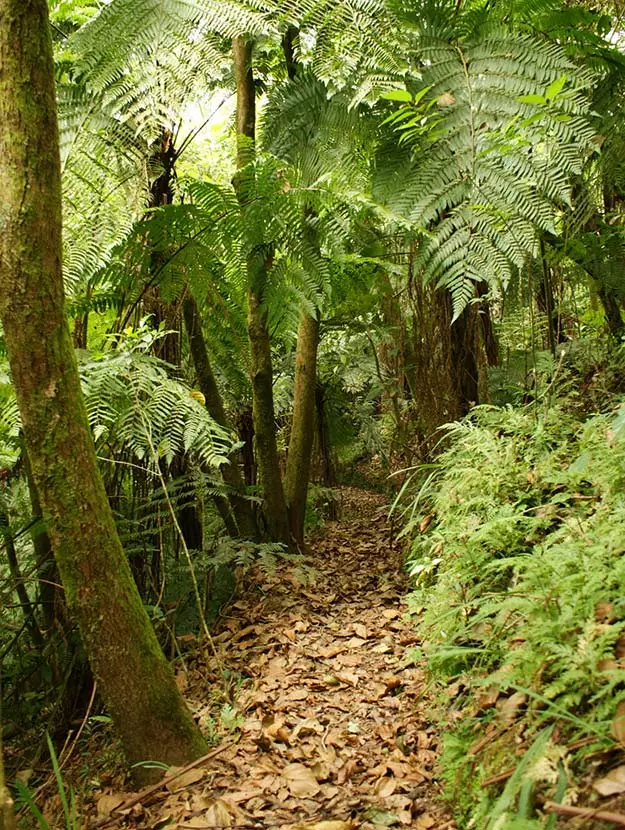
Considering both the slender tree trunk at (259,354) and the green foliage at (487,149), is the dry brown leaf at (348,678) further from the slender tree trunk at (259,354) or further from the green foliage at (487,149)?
the green foliage at (487,149)

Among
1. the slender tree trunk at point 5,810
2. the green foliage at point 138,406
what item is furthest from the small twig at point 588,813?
the green foliage at point 138,406

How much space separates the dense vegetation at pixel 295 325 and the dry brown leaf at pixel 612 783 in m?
0.04

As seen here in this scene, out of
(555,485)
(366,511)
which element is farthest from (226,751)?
(366,511)

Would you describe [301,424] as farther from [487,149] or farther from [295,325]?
[487,149]

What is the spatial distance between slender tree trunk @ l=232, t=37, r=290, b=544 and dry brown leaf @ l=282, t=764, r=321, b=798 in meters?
1.71

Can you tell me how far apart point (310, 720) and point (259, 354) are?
1913mm

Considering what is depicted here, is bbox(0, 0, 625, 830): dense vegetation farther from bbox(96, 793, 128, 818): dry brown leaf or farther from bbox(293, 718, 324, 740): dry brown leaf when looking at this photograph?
bbox(293, 718, 324, 740): dry brown leaf

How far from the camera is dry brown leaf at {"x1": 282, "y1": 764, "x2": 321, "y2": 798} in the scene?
1.62m

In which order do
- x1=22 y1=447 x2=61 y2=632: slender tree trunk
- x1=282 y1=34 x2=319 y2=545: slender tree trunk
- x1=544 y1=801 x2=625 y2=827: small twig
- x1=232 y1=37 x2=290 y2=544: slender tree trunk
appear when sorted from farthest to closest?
x1=282 y1=34 x2=319 y2=545: slender tree trunk, x1=232 y1=37 x2=290 y2=544: slender tree trunk, x1=22 y1=447 x2=61 y2=632: slender tree trunk, x1=544 y1=801 x2=625 y2=827: small twig

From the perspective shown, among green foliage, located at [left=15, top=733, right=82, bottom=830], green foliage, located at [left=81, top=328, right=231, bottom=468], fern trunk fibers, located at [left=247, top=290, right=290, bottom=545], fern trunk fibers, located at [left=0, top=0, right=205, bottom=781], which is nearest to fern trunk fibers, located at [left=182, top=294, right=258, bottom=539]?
fern trunk fibers, located at [left=247, top=290, right=290, bottom=545]

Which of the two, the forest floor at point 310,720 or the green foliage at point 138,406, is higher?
the green foliage at point 138,406

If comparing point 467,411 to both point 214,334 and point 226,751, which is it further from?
point 226,751

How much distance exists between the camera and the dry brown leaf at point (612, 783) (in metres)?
0.93

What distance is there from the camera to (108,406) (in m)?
1.99
